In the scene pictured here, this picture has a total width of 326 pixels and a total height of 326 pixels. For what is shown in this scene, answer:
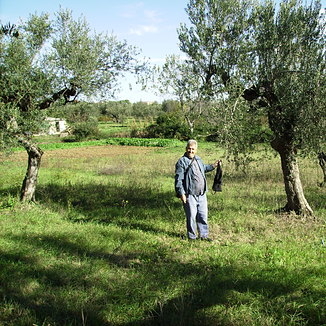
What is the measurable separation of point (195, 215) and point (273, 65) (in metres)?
3.93

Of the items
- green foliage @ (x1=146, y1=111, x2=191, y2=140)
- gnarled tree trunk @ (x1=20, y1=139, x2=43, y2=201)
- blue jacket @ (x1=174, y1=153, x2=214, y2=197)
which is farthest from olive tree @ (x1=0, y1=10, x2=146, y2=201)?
green foliage @ (x1=146, y1=111, x2=191, y2=140)

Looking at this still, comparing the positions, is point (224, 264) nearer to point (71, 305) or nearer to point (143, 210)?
point (71, 305)

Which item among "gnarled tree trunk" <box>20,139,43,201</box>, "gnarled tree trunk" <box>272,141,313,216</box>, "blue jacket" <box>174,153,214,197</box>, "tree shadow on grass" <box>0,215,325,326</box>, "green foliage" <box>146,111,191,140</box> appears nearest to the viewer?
"tree shadow on grass" <box>0,215,325,326</box>

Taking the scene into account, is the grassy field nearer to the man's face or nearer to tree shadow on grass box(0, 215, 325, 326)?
tree shadow on grass box(0, 215, 325, 326)

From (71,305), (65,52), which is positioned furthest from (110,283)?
(65,52)

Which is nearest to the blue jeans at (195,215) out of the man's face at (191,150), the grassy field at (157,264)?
the grassy field at (157,264)

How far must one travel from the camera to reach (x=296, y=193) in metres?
8.04

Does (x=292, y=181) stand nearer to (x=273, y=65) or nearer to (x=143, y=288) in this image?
(x=273, y=65)

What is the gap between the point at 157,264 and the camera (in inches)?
221

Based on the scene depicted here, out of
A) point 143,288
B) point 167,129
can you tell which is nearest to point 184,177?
point 143,288

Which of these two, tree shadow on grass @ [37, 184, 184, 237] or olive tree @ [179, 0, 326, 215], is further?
tree shadow on grass @ [37, 184, 184, 237]

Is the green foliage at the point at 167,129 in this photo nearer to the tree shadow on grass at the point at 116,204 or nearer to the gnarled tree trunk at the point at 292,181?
the tree shadow on grass at the point at 116,204

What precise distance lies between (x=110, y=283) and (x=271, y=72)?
18.8 ft

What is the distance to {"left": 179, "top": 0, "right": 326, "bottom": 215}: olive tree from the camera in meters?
7.02
